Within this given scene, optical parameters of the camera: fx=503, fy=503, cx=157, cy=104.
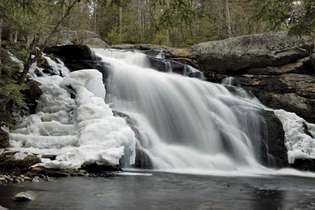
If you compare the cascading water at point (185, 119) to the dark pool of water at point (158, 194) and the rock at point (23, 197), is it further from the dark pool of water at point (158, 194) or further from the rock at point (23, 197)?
the rock at point (23, 197)

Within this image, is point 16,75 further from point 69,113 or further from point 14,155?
point 14,155

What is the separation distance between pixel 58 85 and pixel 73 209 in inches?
302

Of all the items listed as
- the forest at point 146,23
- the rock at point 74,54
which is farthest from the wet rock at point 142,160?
the rock at point 74,54

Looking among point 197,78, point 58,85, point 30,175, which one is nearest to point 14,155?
point 30,175

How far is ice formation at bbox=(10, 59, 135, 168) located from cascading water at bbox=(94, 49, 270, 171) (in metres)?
1.13

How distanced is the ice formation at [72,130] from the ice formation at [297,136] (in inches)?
231

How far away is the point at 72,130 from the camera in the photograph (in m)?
11.4

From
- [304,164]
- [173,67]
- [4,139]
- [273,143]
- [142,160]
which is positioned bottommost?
[304,164]

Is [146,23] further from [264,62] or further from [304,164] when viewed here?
[304,164]

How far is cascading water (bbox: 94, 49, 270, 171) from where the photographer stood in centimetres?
1270

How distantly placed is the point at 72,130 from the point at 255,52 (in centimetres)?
978

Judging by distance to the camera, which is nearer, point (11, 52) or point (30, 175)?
point (30, 175)

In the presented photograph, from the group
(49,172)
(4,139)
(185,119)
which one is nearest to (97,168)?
(49,172)

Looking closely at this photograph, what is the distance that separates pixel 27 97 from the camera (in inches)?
496
